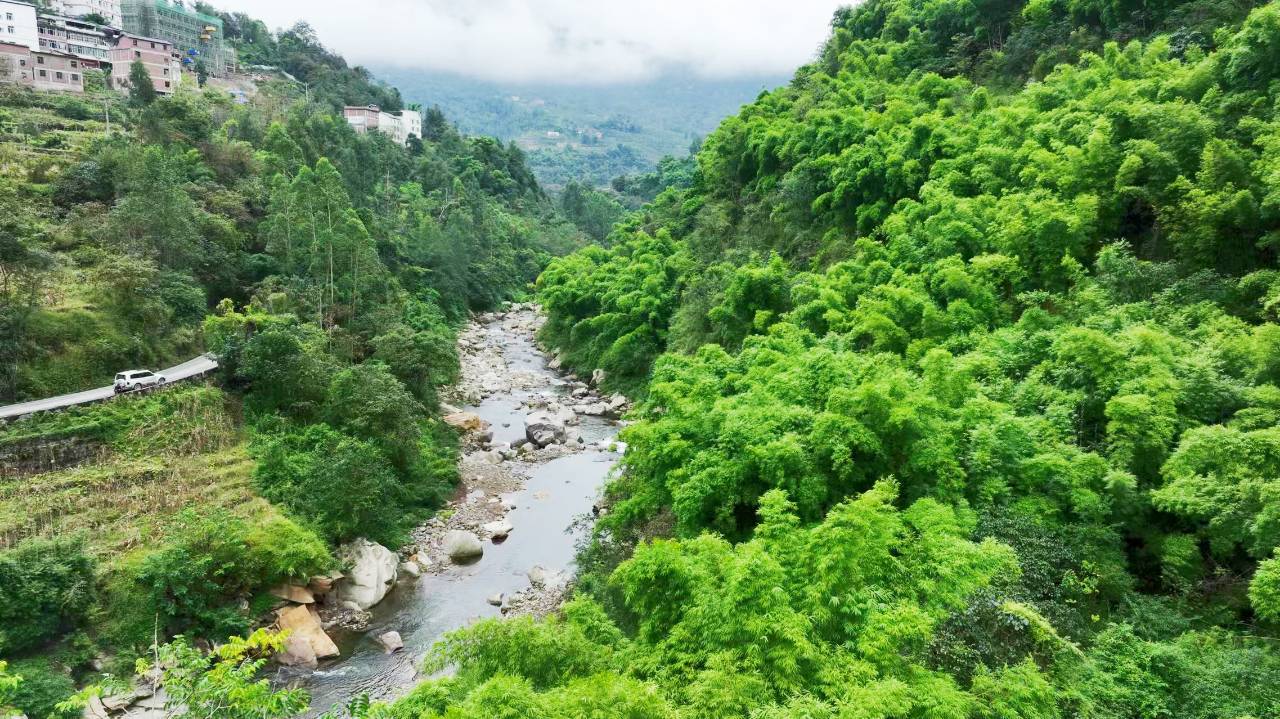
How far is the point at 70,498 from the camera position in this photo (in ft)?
62.6

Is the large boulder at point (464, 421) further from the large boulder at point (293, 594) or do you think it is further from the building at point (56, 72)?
the building at point (56, 72)

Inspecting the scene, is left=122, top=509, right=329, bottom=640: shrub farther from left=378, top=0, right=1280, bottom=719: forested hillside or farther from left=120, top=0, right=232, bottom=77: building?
left=120, top=0, right=232, bottom=77: building

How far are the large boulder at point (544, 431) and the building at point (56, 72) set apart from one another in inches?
1852

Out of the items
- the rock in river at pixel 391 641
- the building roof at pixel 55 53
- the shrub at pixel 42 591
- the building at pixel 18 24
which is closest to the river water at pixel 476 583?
the rock in river at pixel 391 641

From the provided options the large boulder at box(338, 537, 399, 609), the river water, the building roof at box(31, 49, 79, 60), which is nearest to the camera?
the river water

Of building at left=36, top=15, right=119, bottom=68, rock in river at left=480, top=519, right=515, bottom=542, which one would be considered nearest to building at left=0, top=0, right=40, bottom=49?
building at left=36, top=15, right=119, bottom=68

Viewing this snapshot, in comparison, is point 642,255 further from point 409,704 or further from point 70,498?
point 409,704

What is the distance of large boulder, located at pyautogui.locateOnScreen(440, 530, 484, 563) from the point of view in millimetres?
22625

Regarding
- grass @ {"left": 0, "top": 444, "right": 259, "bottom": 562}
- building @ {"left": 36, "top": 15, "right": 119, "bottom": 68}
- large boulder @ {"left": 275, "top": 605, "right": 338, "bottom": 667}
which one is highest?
building @ {"left": 36, "top": 15, "right": 119, "bottom": 68}

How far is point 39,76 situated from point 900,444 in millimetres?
65234

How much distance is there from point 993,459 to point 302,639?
16436 millimetres

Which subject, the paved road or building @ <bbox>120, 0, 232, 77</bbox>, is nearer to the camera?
the paved road

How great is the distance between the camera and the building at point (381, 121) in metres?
82.2

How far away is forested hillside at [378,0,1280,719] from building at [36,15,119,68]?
2581 inches
